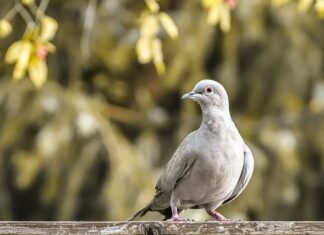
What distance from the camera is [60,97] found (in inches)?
295

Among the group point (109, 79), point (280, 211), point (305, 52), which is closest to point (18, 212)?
point (109, 79)

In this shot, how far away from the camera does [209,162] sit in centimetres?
368

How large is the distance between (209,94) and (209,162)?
280mm

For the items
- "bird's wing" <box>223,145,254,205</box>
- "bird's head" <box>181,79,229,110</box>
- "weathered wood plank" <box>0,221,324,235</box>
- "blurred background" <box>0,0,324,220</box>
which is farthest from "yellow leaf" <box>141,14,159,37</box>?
"blurred background" <box>0,0,324,220</box>

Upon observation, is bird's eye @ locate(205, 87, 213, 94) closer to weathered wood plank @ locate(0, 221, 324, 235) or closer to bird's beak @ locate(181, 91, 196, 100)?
bird's beak @ locate(181, 91, 196, 100)

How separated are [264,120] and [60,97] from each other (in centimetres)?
171

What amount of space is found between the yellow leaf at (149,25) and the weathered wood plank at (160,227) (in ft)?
6.37

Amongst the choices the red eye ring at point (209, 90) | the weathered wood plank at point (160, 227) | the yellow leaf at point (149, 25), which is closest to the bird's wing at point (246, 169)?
the red eye ring at point (209, 90)

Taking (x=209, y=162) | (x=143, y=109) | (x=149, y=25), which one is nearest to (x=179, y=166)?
(x=209, y=162)

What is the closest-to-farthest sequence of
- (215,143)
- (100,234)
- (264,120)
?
(100,234)
(215,143)
(264,120)

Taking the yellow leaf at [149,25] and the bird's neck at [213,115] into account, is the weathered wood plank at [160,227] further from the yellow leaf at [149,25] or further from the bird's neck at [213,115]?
A: the yellow leaf at [149,25]

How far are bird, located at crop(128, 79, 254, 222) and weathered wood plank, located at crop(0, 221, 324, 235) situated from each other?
0.49 metres

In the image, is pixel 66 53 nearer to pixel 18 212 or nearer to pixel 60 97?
pixel 60 97

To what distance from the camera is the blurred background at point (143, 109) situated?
7551 mm
